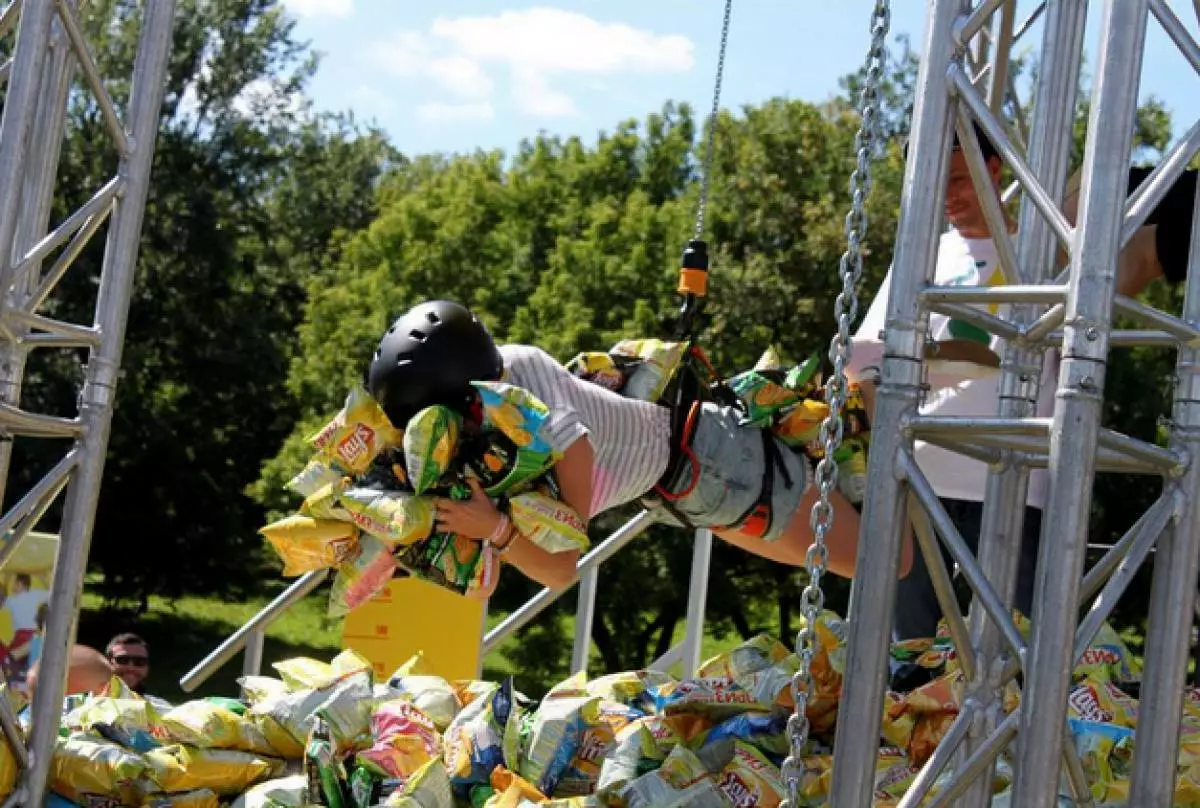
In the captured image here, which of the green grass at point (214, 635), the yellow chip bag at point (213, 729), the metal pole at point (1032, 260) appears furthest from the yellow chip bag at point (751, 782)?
the green grass at point (214, 635)

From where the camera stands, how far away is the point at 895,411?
283cm

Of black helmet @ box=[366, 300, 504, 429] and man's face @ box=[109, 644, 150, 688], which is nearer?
black helmet @ box=[366, 300, 504, 429]

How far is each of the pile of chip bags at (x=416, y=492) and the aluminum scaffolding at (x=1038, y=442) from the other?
1.02m

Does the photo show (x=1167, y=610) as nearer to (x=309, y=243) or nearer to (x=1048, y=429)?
(x=1048, y=429)

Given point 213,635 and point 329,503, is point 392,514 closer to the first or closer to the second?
point 329,503

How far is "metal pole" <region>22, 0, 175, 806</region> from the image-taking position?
12.9 ft

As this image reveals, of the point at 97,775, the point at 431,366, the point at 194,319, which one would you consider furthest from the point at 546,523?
the point at 194,319

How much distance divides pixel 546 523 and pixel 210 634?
22.5 meters

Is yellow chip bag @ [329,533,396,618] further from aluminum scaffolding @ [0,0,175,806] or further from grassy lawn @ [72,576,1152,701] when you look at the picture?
grassy lawn @ [72,576,1152,701]

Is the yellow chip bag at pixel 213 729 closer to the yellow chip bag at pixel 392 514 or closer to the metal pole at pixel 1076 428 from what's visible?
the yellow chip bag at pixel 392 514

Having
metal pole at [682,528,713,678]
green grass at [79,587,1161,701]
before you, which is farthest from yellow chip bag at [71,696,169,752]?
green grass at [79,587,1161,701]

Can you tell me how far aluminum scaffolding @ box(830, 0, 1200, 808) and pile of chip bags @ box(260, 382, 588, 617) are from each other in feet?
3.34

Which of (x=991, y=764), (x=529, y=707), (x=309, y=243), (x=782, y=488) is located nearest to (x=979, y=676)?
(x=991, y=764)

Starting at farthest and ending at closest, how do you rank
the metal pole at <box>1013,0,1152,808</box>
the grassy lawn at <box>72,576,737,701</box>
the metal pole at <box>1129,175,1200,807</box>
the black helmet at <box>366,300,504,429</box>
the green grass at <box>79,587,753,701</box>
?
1. the grassy lawn at <box>72,576,737,701</box>
2. the green grass at <box>79,587,753,701</box>
3. the black helmet at <box>366,300,504,429</box>
4. the metal pole at <box>1129,175,1200,807</box>
5. the metal pole at <box>1013,0,1152,808</box>
